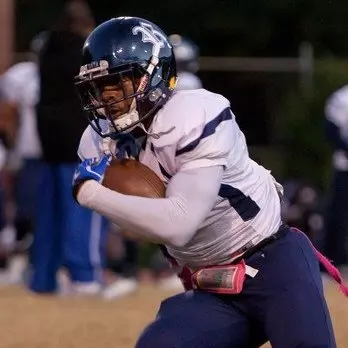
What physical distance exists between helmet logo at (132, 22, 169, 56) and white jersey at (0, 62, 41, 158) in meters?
4.50

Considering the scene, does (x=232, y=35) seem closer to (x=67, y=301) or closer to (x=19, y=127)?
(x=19, y=127)

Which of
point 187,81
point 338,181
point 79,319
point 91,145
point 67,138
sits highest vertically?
point 91,145

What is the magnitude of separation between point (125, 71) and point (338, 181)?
5.38 m

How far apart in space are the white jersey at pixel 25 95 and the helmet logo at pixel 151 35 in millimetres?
4501

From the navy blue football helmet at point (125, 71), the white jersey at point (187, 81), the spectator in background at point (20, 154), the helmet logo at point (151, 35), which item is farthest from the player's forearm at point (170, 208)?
the spectator in background at point (20, 154)

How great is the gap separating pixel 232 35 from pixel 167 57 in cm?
1305

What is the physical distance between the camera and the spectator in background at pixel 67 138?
28.1ft

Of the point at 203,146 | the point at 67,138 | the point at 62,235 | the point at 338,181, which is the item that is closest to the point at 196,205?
the point at 203,146

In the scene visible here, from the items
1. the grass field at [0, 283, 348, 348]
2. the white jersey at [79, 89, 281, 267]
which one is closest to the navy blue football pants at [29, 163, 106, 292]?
the grass field at [0, 283, 348, 348]

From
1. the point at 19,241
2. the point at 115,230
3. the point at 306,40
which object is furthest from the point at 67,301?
the point at 306,40

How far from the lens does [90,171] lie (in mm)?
4586

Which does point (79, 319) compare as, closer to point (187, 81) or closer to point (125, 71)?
point (187, 81)

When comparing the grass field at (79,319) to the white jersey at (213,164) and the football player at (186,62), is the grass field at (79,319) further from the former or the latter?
the white jersey at (213,164)

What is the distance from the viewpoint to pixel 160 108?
15.3 ft
